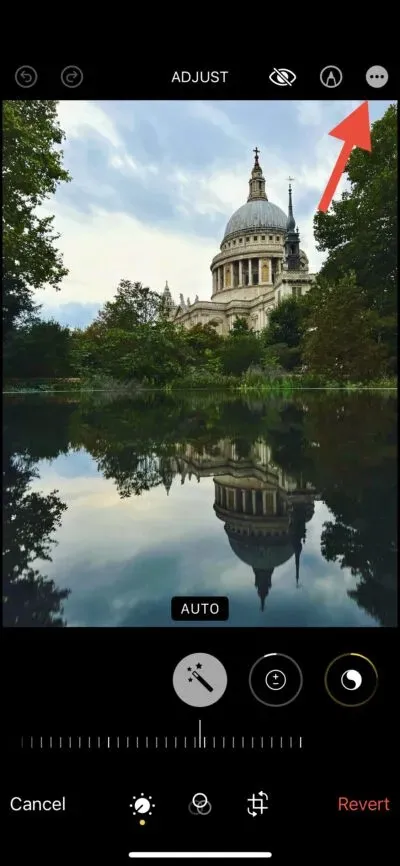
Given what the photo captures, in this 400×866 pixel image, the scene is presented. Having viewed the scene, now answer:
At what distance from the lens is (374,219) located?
203cm

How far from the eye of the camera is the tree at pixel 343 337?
83.6 inches

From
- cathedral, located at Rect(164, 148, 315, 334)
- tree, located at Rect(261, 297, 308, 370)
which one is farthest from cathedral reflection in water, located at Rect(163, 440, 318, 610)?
cathedral, located at Rect(164, 148, 315, 334)

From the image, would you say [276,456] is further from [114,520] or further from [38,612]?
[38,612]

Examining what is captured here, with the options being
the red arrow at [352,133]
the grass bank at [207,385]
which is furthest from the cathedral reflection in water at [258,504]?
the red arrow at [352,133]

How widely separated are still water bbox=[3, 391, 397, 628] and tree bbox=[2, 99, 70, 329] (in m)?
0.77

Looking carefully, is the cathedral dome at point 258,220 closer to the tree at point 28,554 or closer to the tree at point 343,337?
the tree at point 343,337

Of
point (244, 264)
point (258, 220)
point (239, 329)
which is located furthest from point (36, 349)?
point (258, 220)

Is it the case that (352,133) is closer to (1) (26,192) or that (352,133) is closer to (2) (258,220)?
(1) (26,192)

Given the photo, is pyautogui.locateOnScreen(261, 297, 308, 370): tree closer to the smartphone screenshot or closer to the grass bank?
the grass bank

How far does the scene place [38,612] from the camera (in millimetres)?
1028

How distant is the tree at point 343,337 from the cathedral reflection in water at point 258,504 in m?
0.69
